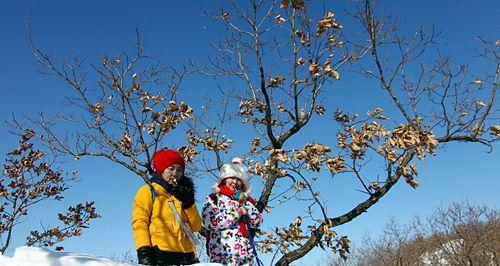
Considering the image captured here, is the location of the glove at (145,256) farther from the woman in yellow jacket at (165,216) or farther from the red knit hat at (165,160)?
the red knit hat at (165,160)

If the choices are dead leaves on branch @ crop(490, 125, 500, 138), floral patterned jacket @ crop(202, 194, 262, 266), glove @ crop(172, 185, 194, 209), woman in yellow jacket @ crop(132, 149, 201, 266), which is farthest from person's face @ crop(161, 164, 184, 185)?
dead leaves on branch @ crop(490, 125, 500, 138)

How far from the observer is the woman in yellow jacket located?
3291 millimetres

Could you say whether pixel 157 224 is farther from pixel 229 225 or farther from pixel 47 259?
pixel 47 259

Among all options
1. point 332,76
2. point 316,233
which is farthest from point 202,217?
point 332,76

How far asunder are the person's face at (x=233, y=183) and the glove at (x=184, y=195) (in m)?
0.72

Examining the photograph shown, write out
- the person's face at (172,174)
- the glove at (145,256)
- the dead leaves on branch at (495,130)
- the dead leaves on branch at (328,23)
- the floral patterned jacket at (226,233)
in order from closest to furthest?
the glove at (145,256), the person's face at (172,174), the floral patterned jacket at (226,233), the dead leaves on branch at (328,23), the dead leaves on branch at (495,130)

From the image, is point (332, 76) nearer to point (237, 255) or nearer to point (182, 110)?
point (182, 110)

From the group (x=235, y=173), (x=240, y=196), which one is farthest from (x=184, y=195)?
(x=235, y=173)

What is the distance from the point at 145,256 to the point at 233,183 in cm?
146

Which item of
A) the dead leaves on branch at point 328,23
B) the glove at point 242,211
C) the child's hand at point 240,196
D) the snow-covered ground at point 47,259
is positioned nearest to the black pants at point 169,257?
the glove at point 242,211

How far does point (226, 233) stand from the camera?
4.02 metres

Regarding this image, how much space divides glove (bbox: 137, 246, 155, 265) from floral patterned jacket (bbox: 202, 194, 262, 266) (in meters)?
0.88

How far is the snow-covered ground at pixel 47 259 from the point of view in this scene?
1.51 m

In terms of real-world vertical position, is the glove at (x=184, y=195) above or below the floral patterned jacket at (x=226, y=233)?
above
